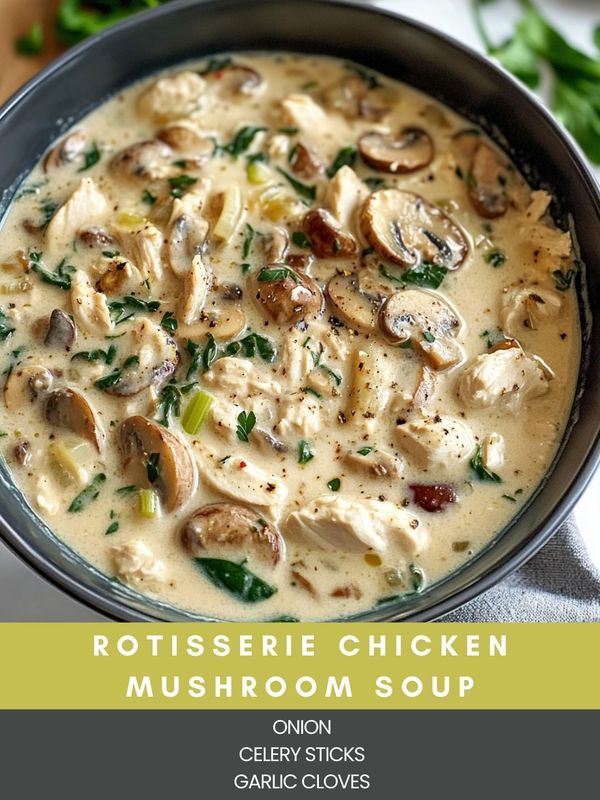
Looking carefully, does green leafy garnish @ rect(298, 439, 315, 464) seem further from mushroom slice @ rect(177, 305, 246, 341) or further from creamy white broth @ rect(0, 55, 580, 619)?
mushroom slice @ rect(177, 305, 246, 341)

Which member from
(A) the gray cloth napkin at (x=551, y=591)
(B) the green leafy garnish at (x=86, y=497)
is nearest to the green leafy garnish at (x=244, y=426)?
(B) the green leafy garnish at (x=86, y=497)

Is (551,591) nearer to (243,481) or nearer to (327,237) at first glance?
(243,481)

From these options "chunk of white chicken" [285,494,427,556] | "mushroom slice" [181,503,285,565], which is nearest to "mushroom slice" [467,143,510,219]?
"chunk of white chicken" [285,494,427,556]

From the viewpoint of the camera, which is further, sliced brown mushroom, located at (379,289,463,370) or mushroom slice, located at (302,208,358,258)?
mushroom slice, located at (302,208,358,258)

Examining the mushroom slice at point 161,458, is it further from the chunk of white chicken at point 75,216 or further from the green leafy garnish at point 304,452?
the chunk of white chicken at point 75,216

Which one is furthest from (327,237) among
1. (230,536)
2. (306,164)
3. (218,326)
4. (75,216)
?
(230,536)

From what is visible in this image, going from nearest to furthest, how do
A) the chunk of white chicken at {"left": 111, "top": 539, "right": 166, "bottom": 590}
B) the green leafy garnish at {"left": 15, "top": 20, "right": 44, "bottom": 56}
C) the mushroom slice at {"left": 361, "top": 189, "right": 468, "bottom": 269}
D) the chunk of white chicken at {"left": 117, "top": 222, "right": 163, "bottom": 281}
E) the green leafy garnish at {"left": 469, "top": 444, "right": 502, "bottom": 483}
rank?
the chunk of white chicken at {"left": 111, "top": 539, "right": 166, "bottom": 590}, the green leafy garnish at {"left": 469, "top": 444, "right": 502, "bottom": 483}, the chunk of white chicken at {"left": 117, "top": 222, "right": 163, "bottom": 281}, the mushroom slice at {"left": 361, "top": 189, "right": 468, "bottom": 269}, the green leafy garnish at {"left": 15, "top": 20, "right": 44, "bottom": 56}

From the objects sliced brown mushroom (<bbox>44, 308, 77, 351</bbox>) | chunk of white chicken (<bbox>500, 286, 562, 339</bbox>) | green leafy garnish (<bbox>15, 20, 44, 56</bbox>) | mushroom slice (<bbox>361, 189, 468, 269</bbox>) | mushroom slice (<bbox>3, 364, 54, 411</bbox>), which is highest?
green leafy garnish (<bbox>15, 20, 44, 56</bbox>)
